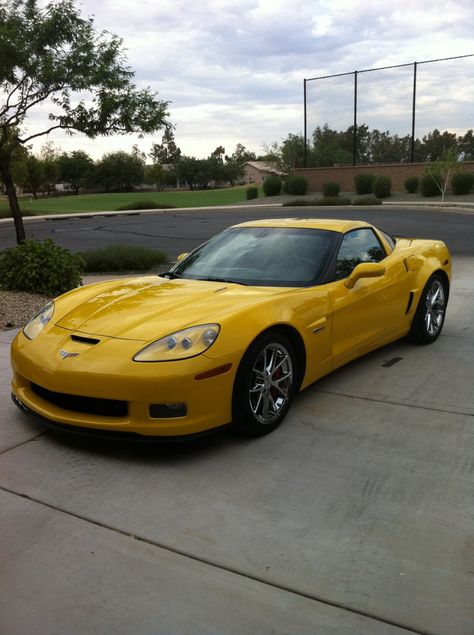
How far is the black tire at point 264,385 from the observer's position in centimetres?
363

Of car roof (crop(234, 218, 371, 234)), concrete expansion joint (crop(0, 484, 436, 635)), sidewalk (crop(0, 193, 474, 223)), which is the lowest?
sidewalk (crop(0, 193, 474, 223))

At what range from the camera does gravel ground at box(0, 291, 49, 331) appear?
6.92 metres

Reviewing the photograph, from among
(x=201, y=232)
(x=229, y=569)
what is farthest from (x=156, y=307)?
(x=201, y=232)

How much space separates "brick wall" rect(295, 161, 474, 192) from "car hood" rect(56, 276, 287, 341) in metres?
35.3

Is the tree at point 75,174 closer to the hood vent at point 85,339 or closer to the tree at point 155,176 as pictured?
the tree at point 155,176

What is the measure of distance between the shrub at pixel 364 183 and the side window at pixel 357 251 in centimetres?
3326

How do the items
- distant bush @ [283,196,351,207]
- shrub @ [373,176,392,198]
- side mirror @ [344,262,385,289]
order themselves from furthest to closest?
shrub @ [373,176,392,198] → distant bush @ [283,196,351,207] → side mirror @ [344,262,385,289]

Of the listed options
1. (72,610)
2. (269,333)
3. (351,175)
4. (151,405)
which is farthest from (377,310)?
(351,175)

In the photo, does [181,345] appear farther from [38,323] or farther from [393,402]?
[393,402]

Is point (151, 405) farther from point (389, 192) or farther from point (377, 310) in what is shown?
point (389, 192)

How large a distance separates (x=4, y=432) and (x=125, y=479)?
1.14 m

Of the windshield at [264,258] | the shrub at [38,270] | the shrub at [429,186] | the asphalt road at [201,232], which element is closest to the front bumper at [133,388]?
the windshield at [264,258]

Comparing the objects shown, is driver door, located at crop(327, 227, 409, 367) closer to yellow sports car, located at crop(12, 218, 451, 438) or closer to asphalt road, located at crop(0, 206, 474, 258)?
yellow sports car, located at crop(12, 218, 451, 438)

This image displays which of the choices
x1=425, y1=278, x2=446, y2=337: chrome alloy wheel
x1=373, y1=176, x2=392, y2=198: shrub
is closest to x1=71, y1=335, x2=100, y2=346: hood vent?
x1=425, y1=278, x2=446, y2=337: chrome alloy wheel
